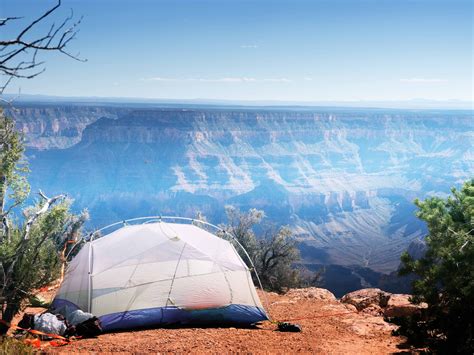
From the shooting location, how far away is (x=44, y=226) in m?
14.2

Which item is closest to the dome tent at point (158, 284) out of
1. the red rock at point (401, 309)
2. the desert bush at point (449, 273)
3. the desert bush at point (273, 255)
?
the red rock at point (401, 309)

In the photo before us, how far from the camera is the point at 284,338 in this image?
12.5 meters

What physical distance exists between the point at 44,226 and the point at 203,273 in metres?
4.84

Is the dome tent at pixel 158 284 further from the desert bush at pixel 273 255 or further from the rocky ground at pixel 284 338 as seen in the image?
the desert bush at pixel 273 255

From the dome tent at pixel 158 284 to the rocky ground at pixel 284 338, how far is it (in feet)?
2.07

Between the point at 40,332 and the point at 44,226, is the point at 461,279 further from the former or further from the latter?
the point at 44,226

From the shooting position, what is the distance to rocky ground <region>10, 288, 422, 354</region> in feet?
36.6

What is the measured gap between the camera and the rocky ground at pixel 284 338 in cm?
1115

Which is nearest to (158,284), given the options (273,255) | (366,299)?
(366,299)

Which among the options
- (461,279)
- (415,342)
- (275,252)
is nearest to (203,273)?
(415,342)

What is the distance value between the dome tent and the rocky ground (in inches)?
24.8

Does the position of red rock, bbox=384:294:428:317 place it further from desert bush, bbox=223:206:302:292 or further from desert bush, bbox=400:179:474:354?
desert bush, bbox=223:206:302:292

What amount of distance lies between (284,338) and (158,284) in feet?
12.7

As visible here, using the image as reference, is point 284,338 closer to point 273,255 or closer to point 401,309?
point 401,309
